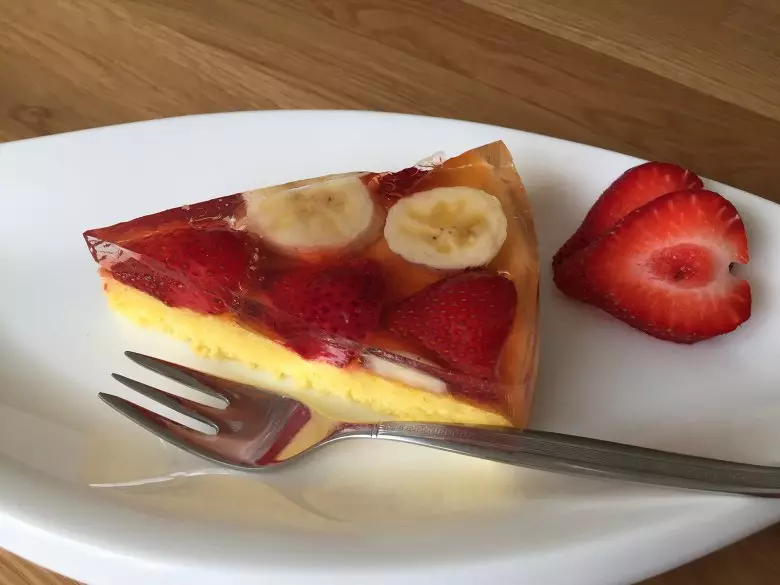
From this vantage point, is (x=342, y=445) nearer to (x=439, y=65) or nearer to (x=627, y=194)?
(x=627, y=194)

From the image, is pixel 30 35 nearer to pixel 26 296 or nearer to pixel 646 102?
pixel 26 296

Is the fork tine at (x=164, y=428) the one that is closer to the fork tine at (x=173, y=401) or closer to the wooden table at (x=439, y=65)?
the fork tine at (x=173, y=401)

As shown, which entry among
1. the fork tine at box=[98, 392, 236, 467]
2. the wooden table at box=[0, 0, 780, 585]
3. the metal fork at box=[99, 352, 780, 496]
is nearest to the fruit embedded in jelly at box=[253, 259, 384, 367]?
the metal fork at box=[99, 352, 780, 496]

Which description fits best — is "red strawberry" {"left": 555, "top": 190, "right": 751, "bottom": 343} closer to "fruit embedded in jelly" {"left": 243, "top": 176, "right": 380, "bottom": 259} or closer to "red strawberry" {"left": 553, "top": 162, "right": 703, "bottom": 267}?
"red strawberry" {"left": 553, "top": 162, "right": 703, "bottom": 267}

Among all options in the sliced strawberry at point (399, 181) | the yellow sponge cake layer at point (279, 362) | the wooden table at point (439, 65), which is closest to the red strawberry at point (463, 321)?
the yellow sponge cake layer at point (279, 362)

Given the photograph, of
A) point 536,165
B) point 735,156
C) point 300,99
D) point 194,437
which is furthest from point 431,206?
point 735,156

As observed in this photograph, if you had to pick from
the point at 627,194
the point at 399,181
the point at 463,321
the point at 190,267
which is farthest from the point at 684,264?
the point at 190,267
